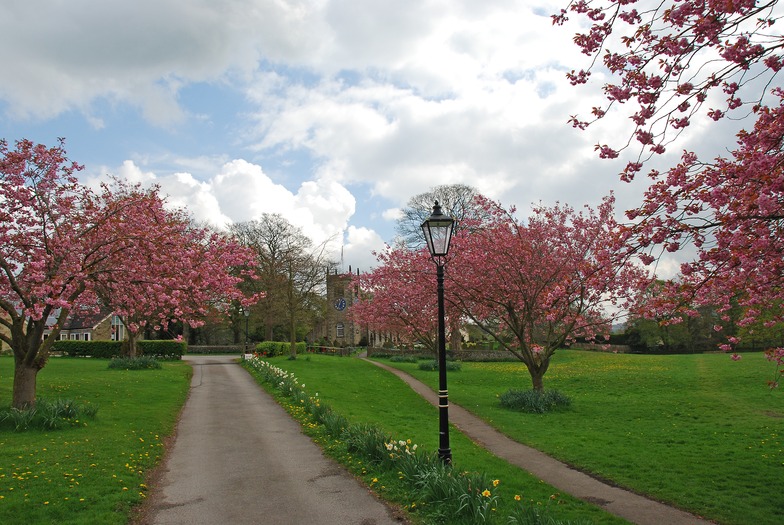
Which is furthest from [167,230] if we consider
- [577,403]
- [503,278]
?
[577,403]

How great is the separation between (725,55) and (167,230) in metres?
12.1

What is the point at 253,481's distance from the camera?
9.59 meters

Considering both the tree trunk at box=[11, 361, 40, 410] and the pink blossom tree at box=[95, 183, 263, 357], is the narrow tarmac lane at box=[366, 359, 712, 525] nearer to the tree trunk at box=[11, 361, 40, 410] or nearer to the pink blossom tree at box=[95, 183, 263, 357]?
the pink blossom tree at box=[95, 183, 263, 357]

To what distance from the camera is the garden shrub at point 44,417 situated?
12547 millimetres

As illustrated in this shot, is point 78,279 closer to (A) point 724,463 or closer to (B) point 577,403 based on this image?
(A) point 724,463

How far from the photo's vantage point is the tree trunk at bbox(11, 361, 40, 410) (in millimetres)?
13820

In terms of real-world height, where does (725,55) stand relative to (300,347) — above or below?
above

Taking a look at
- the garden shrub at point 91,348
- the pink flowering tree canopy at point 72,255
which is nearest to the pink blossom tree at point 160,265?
the pink flowering tree canopy at point 72,255

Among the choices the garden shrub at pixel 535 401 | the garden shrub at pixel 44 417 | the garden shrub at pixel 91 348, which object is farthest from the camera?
the garden shrub at pixel 91 348

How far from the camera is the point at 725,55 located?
5.94 metres

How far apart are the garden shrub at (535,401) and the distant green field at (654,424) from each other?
1.45 ft

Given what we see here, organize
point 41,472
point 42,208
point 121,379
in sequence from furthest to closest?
1. point 121,379
2. point 42,208
3. point 41,472

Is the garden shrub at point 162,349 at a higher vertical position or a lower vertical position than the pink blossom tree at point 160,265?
lower

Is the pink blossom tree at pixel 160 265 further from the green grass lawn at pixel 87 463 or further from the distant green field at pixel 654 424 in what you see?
the distant green field at pixel 654 424
